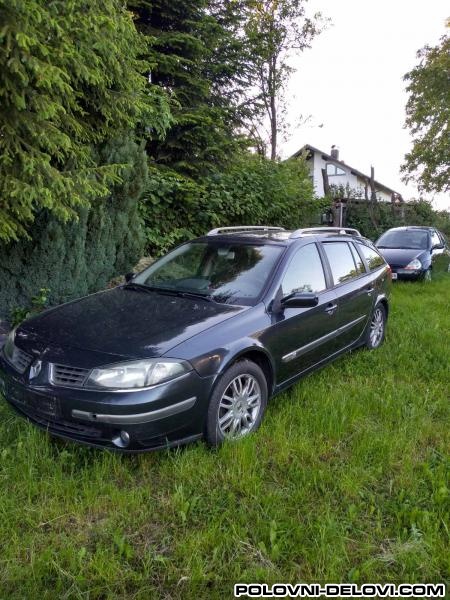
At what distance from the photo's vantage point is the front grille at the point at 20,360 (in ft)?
9.09

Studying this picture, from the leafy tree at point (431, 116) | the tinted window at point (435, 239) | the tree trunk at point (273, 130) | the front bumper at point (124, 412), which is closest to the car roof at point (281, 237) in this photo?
the front bumper at point (124, 412)

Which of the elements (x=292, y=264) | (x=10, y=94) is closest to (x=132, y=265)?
(x=10, y=94)

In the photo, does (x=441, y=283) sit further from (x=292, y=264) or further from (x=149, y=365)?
(x=149, y=365)

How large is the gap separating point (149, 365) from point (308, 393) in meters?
1.74

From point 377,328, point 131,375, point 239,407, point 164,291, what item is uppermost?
point 164,291

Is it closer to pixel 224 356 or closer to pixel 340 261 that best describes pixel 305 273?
pixel 340 261

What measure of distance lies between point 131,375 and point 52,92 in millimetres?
3076

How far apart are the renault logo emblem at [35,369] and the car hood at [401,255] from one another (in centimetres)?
835

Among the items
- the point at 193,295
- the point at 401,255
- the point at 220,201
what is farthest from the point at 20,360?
the point at 401,255

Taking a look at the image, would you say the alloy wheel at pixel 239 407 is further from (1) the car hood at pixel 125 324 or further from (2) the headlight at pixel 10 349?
(2) the headlight at pixel 10 349

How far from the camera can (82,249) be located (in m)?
5.41

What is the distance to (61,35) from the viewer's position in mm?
3732

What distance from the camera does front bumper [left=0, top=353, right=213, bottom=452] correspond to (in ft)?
8.04

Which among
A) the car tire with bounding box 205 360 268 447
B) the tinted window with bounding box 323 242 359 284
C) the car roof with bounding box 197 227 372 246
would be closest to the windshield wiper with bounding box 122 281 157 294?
the car roof with bounding box 197 227 372 246
